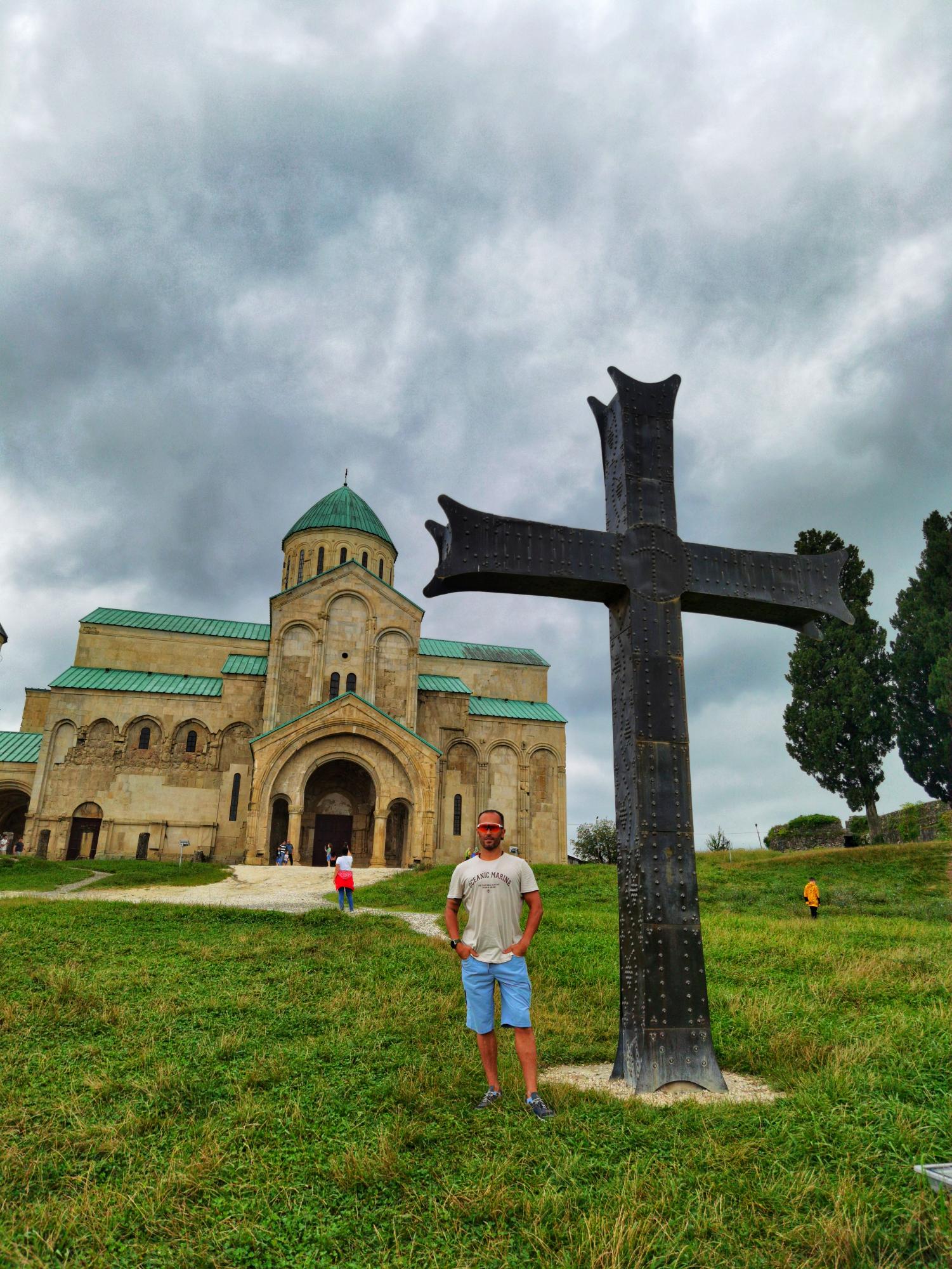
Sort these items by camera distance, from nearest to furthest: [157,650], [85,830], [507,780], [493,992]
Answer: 1. [493,992]
2. [85,830]
3. [507,780]
4. [157,650]

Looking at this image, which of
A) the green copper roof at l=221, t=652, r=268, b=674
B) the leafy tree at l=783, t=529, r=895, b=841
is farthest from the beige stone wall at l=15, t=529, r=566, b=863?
the leafy tree at l=783, t=529, r=895, b=841

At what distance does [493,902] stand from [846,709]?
26631 millimetres

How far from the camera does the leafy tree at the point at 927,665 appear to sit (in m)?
27.8

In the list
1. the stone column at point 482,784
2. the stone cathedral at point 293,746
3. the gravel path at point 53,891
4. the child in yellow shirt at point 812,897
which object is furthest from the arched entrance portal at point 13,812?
the child in yellow shirt at point 812,897

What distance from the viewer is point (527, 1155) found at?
3.57 m

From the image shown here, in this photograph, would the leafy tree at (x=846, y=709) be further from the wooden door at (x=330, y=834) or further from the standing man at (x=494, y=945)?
the standing man at (x=494, y=945)

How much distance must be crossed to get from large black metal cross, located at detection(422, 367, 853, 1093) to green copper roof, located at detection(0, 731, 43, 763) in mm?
30304

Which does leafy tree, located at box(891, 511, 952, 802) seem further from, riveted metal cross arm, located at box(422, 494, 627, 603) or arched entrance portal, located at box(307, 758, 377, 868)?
riveted metal cross arm, located at box(422, 494, 627, 603)

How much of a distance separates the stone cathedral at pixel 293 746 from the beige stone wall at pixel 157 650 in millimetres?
64

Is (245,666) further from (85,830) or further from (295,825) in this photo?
(85,830)

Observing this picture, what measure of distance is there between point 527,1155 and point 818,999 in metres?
4.29

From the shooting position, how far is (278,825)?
28.1 metres

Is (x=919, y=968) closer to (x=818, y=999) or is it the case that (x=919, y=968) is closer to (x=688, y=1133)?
→ (x=818, y=999)

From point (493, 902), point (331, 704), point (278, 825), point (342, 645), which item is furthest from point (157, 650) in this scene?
point (493, 902)
